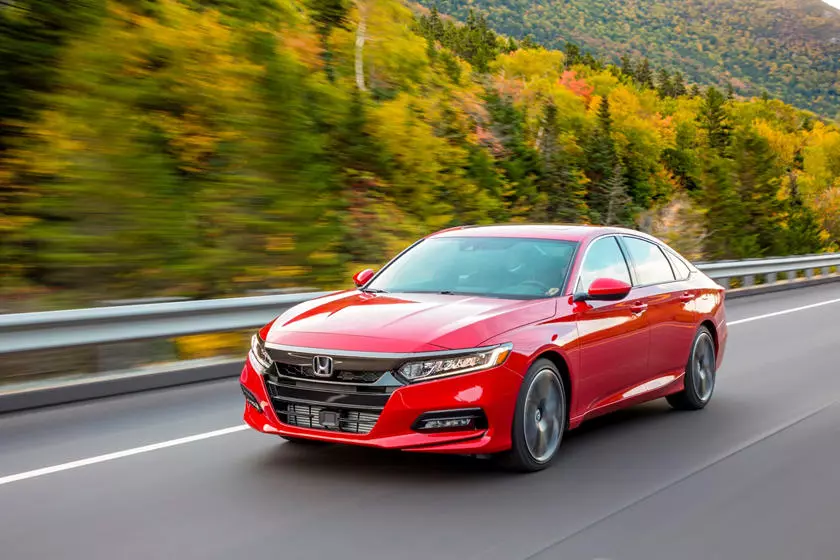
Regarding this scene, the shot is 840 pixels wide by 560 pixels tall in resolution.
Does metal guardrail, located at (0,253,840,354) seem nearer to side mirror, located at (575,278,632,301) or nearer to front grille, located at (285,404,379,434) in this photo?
front grille, located at (285,404,379,434)

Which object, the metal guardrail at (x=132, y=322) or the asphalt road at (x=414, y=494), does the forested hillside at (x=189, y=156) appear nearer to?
the metal guardrail at (x=132, y=322)

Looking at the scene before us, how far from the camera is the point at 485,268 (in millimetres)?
7309

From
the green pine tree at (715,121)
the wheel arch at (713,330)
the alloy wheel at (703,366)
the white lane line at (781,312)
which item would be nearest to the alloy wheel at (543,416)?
the alloy wheel at (703,366)

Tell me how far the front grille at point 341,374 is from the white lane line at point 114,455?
1.44 metres

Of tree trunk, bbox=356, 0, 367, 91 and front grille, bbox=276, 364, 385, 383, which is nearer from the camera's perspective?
front grille, bbox=276, 364, 385, 383

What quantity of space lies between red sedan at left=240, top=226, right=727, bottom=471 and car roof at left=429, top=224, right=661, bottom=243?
15mm

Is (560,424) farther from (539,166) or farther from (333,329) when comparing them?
(539,166)

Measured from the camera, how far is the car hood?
6.03 metres

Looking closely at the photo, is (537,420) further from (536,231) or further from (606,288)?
(536,231)

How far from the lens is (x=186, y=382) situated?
998cm

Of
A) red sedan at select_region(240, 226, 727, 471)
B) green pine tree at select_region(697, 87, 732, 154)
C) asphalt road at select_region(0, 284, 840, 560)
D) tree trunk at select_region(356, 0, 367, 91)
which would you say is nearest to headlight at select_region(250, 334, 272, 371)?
red sedan at select_region(240, 226, 727, 471)

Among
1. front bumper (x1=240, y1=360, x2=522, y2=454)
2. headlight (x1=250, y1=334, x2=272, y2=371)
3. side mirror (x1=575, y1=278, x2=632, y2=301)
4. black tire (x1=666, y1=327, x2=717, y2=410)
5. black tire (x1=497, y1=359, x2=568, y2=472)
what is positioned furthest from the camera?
black tire (x1=666, y1=327, x2=717, y2=410)

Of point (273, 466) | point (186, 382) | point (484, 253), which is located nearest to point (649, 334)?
point (484, 253)

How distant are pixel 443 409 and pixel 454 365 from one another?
246mm
